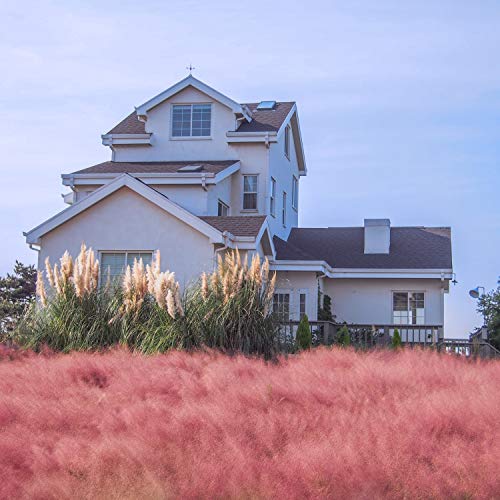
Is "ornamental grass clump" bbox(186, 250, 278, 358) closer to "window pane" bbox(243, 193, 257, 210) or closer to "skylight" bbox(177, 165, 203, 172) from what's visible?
"skylight" bbox(177, 165, 203, 172)

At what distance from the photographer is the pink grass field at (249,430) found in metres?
7.69

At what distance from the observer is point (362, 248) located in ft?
97.5

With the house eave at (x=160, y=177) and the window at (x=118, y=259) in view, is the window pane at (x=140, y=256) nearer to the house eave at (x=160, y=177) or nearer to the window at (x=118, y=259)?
the window at (x=118, y=259)

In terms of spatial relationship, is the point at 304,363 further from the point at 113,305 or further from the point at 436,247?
the point at 436,247

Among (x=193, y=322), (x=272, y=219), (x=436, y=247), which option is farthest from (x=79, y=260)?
(x=436, y=247)

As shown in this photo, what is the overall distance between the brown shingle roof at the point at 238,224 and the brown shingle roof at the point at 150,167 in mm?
2712

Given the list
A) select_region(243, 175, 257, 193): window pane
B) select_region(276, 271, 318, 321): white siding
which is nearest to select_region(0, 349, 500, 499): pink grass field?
select_region(276, 271, 318, 321): white siding

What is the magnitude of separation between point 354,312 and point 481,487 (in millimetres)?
20629

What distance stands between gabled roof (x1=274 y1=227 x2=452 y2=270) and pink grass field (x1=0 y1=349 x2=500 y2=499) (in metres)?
14.5

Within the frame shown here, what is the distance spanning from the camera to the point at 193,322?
1495cm

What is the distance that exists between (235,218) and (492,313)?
39.0 ft

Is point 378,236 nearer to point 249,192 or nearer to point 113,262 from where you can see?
point 249,192

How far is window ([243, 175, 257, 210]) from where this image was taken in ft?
92.4

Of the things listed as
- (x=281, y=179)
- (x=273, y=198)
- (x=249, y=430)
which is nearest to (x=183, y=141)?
(x=273, y=198)
